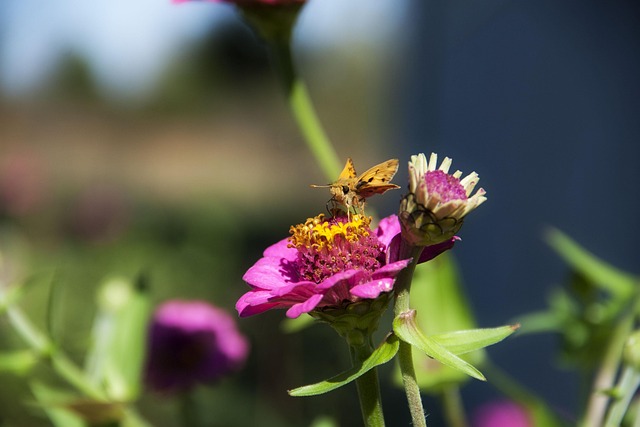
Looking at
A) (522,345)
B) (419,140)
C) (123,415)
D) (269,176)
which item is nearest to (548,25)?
(419,140)

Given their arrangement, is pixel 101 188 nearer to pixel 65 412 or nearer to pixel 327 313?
pixel 65 412

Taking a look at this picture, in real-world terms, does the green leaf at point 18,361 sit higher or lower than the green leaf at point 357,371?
lower

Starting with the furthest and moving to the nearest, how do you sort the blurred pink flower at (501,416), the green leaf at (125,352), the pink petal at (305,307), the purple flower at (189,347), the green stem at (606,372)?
the blurred pink flower at (501,416) < the purple flower at (189,347) < the green leaf at (125,352) < the green stem at (606,372) < the pink petal at (305,307)

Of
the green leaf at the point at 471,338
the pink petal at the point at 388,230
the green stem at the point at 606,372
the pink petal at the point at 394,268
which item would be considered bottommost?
the green stem at the point at 606,372

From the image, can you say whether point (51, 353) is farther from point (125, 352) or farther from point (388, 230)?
point (388, 230)

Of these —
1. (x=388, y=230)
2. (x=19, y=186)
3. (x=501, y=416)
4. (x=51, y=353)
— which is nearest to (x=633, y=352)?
(x=388, y=230)

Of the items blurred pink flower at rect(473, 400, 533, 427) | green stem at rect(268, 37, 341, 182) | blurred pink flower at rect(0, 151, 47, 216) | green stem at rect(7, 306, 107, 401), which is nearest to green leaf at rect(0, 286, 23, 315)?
green stem at rect(7, 306, 107, 401)

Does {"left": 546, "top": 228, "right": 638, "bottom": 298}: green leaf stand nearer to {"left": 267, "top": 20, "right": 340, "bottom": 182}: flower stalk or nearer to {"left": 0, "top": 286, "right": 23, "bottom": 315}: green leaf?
{"left": 267, "top": 20, "right": 340, "bottom": 182}: flower stalk

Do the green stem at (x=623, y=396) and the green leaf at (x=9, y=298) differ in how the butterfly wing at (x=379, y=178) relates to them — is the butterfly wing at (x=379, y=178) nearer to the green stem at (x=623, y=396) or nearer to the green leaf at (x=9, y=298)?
the green stem at (x=623, y=396)

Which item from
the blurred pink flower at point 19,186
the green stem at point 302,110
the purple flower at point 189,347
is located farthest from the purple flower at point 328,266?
the blurred pink flower at point 19,186
